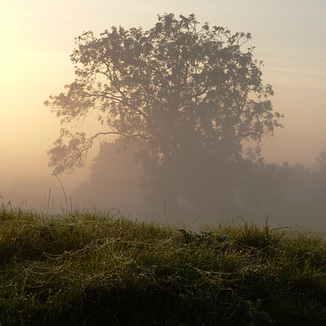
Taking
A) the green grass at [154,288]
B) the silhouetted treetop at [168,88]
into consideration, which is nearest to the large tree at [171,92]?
the silhouetted treetop at [168,88]

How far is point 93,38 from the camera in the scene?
32125mm

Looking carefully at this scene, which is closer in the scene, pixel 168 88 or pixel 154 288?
pixel 154 288

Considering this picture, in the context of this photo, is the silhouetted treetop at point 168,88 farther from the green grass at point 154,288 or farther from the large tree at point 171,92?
the green grass at point 154,288

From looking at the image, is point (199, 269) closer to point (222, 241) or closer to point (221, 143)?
point (222, 241)

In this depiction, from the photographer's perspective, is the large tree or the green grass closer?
the green grass

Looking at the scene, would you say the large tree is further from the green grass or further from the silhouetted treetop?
the green grass

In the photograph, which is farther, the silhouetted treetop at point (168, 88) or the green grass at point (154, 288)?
the silhouetted treetop at point (168, 88)

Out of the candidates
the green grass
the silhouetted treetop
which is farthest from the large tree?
the green grass

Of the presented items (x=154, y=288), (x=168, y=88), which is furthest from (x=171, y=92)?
(x=154, y=288)

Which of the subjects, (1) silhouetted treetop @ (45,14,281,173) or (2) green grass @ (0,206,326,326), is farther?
(1) silhouetted treetop @ (45,14,281,173)

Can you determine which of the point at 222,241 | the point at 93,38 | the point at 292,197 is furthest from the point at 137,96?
the point at 222,241

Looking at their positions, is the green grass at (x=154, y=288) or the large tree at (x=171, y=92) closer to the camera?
the green grass at (x=154, y=288)

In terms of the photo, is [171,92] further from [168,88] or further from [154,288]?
[154,288]

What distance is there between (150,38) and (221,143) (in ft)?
29.6
